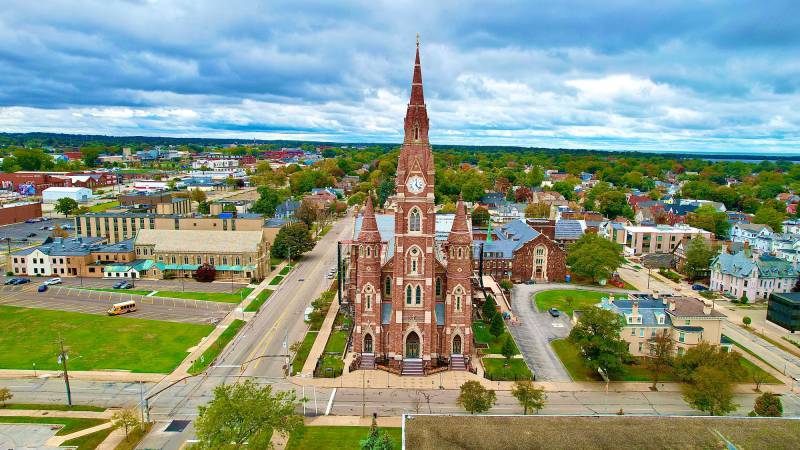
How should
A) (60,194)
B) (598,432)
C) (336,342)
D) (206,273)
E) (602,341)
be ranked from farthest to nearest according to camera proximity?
(60,194) < (206,273) < (336,342) < (602,341) < (598,432)

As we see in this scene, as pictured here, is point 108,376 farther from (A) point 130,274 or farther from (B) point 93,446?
(A) point 130,274

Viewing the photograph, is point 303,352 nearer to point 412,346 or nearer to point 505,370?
point 412,346

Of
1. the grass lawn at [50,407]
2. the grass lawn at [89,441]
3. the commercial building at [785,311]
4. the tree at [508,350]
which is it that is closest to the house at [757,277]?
the commercial building at [785,311]

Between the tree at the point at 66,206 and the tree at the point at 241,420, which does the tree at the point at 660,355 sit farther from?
the tree at the point at 66,206

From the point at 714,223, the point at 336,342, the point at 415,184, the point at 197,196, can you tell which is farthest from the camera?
the point at 197,196

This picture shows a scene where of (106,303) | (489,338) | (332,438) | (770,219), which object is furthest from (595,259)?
(106,303)

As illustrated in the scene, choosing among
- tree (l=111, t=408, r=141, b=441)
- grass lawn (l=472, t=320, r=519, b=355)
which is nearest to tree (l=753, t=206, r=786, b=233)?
grass lawn (l=472, t=320, r=519, b=355)
